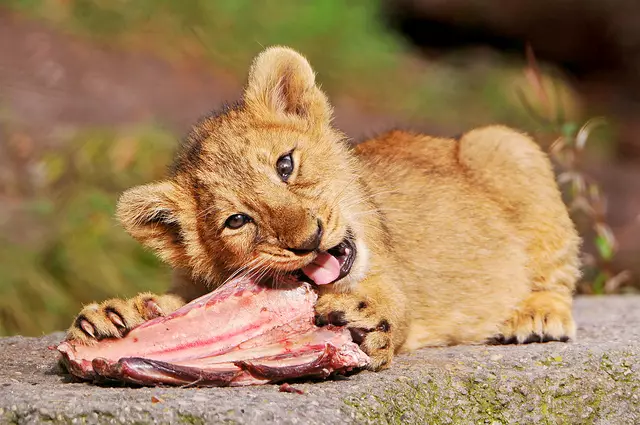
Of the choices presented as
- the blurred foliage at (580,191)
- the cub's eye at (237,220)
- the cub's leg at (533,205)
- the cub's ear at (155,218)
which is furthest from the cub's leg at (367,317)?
the blurred foliage at (580,191)

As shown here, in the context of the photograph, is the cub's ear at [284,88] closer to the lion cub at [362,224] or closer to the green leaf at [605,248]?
the lion cub at [362,224]

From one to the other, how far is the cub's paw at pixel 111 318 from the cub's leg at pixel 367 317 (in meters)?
0.85

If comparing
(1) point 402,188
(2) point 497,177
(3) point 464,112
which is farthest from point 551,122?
(3) point 464,112

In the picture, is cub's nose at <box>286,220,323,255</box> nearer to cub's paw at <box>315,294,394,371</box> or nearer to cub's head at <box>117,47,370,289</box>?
cub's head at <box>117,47,370,289</box>

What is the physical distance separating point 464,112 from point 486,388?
12012 mm

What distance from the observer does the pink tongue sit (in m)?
4.83

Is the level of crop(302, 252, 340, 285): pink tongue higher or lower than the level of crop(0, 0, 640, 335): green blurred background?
lower

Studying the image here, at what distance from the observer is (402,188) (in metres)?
6.28

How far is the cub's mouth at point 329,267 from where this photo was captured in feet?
15.9

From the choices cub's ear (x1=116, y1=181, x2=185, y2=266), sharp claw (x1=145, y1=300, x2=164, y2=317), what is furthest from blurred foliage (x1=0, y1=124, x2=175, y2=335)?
sharp claw (x1=145, y1=300, x2=164, y2=317)

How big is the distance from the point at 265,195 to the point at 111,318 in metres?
0.90

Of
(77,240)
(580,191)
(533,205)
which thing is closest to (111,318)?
(533,205)

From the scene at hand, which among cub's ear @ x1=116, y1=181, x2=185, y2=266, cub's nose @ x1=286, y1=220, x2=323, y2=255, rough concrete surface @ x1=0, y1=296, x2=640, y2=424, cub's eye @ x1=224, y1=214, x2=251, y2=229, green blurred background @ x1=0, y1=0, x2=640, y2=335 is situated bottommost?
rough concrete surface @ x1=0, y1=296, x2=640, y2=424

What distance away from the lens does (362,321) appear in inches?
189
